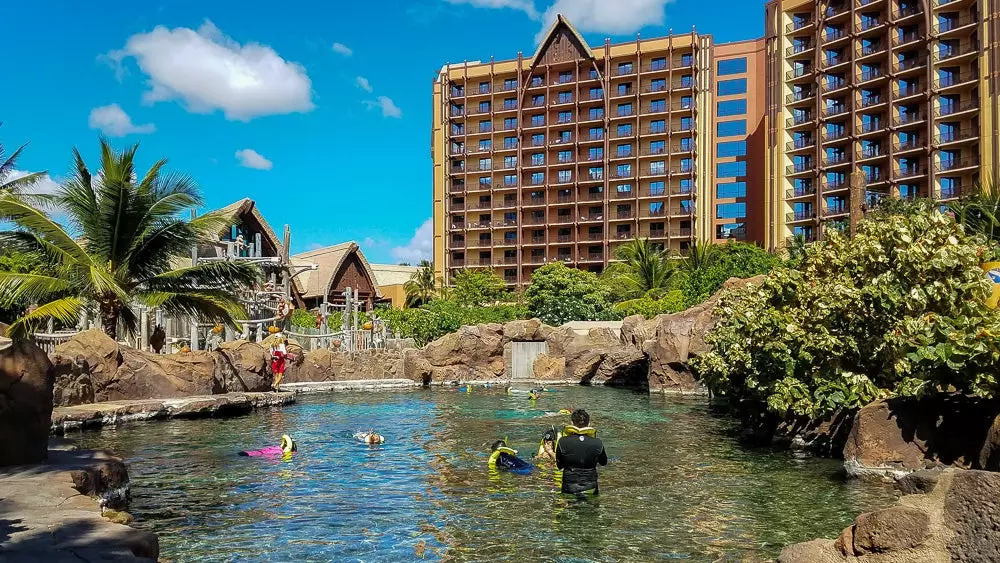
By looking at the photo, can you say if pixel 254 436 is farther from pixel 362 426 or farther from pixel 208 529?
pixel 208 529

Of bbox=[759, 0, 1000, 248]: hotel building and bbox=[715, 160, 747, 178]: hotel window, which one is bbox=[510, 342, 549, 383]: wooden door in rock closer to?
bbox=[759, 0, 1000, 248]: hotel building

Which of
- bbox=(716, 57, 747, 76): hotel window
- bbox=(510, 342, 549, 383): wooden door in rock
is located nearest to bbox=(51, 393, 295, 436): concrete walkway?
bbox=(510, 342, 549, 383): wooden door in rock

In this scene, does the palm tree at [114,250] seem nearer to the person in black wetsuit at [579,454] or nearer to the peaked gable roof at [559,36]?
the person in black wetsuit at [579,454]

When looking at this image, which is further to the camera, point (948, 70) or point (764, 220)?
point (764, 220)

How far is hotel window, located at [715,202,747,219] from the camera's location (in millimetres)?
64500

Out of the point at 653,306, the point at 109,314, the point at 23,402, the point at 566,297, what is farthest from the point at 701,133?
the point at 23,402

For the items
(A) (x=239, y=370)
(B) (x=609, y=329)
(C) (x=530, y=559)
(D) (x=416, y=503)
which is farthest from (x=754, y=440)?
(B) (x=609, y=329)

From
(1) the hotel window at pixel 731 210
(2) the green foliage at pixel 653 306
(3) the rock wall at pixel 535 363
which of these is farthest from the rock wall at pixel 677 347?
(1) the hotel window at pixel 731 210

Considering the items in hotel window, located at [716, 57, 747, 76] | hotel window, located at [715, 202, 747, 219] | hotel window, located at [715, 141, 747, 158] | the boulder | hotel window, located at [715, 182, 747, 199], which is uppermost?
hotel window, located at [716, 57, 747, 76]

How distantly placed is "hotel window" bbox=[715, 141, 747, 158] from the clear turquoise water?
167 feet

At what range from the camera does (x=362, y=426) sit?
1858 cm

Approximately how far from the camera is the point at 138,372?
19.3m

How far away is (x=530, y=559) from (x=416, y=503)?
9.19ft

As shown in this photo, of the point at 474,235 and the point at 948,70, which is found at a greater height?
the point at 948,70
